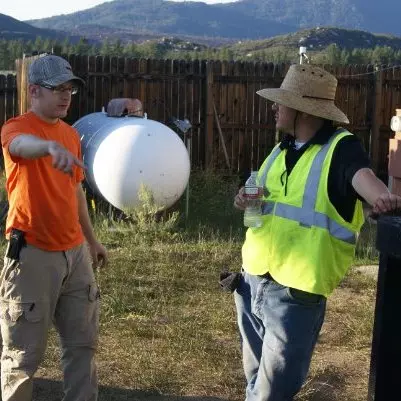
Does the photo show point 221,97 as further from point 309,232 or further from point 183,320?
point 309,232

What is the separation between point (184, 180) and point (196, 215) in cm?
100

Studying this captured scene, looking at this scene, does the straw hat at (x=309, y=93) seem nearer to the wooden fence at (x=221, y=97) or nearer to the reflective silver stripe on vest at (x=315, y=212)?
the reflective silver stripe on vest at (x=315, y=212)

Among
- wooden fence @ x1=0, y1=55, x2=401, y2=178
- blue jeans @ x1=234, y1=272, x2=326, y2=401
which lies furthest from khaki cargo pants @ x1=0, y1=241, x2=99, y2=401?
wooden fence @ x1=0, y1=55, x2=401, y2=178

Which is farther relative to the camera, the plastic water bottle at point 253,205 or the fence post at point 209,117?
the fence post at point 209,117

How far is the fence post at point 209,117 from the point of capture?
43.9ft

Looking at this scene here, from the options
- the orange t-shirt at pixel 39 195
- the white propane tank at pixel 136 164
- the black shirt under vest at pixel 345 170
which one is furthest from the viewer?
the white propane tank at pixel 136 164

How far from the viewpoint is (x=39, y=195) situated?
12.5ft

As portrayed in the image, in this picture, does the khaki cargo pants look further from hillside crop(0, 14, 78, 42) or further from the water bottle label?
hillside crop(0, 14, 78, 42)

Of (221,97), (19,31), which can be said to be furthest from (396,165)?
(19,31)

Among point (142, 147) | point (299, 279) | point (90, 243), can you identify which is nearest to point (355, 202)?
point (299, 279)

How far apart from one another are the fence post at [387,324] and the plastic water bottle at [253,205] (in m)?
1.13

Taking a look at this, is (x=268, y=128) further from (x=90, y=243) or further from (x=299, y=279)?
(x=299, y=279)

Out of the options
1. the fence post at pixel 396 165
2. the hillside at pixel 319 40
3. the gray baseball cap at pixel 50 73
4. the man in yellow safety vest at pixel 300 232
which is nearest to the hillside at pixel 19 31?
the hillside at pixel 319 40

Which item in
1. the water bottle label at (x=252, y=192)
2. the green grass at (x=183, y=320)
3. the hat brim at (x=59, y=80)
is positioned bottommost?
the green grass at (x=183, y=320)
